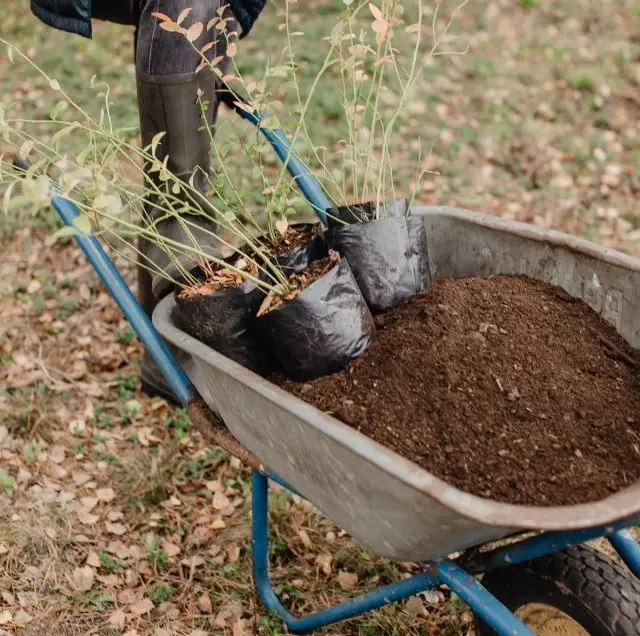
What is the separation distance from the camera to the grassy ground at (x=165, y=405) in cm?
232

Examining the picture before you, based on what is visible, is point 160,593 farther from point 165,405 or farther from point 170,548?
point 165,405

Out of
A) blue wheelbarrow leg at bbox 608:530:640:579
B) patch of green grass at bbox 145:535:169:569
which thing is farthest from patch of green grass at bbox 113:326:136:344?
blue wheelbarrow leg at bbox 608:530:640:579

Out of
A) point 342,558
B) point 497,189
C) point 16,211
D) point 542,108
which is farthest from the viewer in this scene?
point 542,108

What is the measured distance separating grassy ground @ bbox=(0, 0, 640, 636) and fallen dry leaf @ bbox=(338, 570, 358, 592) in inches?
0.5

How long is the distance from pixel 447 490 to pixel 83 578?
1.48 meters

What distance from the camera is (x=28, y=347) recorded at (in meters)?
3.23

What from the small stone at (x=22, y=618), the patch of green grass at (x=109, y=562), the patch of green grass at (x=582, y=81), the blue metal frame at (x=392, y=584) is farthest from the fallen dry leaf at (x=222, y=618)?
the patch of green grass at (x=582, y=81)

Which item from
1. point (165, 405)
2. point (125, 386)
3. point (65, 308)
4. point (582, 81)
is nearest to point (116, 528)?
point (165, 405)

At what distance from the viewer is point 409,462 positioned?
128cm

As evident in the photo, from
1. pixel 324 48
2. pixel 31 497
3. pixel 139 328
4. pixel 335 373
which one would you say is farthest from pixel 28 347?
pixel 324 48

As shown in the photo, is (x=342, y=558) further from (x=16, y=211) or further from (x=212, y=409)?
(x=16, y=211)

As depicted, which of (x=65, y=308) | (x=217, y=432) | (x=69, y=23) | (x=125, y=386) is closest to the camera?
(x=217, y=432)

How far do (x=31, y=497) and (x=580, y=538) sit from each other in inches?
70.7

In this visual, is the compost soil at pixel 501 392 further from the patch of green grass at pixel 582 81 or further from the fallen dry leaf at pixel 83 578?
the patch of green grass at pixel 582 81
